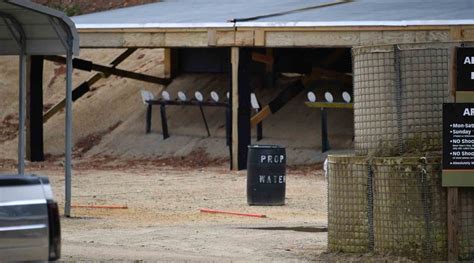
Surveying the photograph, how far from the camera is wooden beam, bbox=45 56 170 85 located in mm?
33625

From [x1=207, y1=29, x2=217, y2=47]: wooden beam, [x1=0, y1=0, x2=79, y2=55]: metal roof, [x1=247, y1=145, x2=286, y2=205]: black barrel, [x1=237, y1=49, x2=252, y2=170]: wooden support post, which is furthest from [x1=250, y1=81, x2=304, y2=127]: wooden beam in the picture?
[x1=0, y1=0, x2=79, y2=55]: metal roof

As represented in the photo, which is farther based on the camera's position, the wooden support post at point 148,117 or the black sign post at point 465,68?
the wooden support post at point 148,117

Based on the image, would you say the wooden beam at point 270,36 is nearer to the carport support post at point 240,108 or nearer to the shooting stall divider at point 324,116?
the carport support post at point 240,108

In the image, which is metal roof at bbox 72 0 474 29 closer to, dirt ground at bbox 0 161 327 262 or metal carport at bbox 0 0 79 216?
dirt ground at bbox 0 161 327 262

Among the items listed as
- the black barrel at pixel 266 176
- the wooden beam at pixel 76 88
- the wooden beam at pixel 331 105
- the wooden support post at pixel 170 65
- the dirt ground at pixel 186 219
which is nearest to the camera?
the dirt ground at pixel 186 219

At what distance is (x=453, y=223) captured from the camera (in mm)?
12812

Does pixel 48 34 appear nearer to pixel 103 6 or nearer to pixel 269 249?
pixel 269 249

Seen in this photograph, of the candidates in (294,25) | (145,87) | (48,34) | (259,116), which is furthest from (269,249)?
(145,87)

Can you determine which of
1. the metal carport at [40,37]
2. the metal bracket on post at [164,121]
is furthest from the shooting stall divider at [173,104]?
the metal carport at [40,37]

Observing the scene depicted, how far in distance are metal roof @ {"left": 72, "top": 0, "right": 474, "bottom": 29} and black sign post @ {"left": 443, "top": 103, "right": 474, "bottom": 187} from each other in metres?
13.1

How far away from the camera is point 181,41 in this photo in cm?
2912

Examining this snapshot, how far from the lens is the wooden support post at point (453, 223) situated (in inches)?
504

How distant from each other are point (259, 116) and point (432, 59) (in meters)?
17.1

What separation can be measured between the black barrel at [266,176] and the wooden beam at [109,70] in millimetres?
13357
